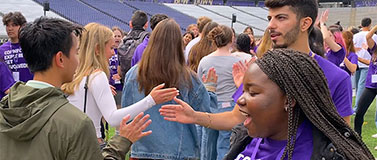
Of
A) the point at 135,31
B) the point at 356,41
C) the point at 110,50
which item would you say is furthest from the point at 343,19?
the point at 110,50

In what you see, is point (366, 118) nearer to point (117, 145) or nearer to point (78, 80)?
point (78, 80)

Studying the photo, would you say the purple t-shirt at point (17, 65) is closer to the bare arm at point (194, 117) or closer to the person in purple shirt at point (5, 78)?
the person in purple shirt at point (5, 78)

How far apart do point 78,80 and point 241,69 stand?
4.17 ft

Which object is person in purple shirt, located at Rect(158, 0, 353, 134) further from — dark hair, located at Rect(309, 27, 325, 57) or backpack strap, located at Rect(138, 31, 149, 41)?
backpack strap, located at Rect(138, 31, 149, 41)

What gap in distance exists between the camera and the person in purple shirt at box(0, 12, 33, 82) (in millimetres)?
6383

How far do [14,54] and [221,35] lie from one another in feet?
8.70

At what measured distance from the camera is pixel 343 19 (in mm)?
40500

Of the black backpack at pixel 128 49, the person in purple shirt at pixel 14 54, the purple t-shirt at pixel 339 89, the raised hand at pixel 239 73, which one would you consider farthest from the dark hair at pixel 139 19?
the purple t-shirt at pixel 339 89

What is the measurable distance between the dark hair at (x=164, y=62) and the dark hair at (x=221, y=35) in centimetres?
214

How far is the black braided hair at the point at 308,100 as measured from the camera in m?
1.94

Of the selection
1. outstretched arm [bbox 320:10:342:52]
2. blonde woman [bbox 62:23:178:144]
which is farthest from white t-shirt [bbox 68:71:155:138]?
outstretched arm [bbox 320:10:342:52]

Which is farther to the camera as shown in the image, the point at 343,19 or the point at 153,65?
the point at 343,19

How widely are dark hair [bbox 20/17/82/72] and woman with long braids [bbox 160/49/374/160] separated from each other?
3.26 ft

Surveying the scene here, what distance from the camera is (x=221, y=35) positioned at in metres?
6.21
